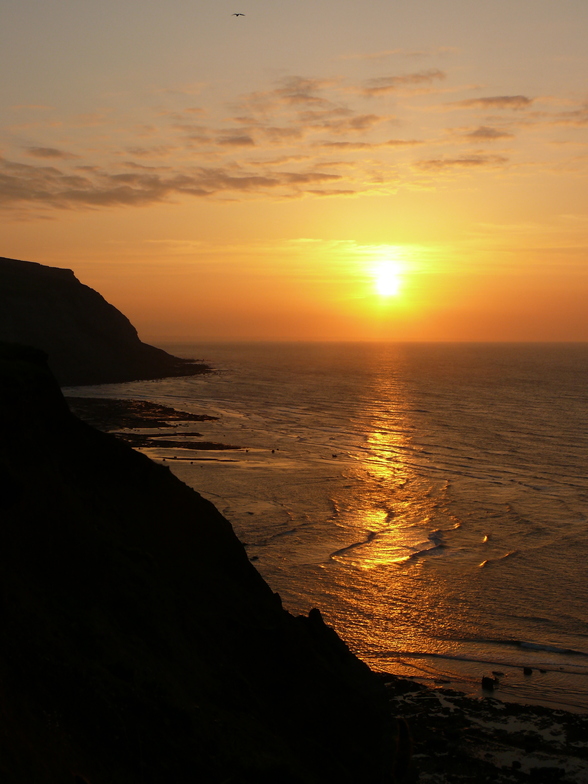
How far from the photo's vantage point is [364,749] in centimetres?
1631

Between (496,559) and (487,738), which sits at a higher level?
(496,559)

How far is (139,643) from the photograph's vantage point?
45.9 ft

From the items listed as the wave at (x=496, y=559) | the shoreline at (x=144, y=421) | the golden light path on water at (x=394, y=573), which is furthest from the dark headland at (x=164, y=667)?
the shoreline at (x=144, y=421)

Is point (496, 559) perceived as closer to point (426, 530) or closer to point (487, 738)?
point (426, 530)

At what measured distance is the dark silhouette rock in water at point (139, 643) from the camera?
11523 millimetres

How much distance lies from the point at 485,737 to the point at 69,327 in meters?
141

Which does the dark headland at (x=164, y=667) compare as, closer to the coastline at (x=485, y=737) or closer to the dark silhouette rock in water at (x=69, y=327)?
the coastline at (x=485, y=737)

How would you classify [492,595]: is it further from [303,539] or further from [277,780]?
[277,780]

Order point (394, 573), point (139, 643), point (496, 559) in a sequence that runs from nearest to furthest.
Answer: point (139, 643) → point (394, 573) → point (496, 559)

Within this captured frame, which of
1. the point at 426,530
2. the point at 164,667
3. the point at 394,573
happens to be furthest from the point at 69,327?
the point at 164,667

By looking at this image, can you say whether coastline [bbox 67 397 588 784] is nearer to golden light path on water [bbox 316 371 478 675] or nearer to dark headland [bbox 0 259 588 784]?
dark headland [bbox 0 259 588 784]

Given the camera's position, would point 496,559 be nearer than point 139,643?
No

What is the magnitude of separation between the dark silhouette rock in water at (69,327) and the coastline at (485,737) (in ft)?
388

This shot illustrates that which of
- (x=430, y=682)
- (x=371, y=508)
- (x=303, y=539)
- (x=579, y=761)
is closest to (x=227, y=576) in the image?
(x=430, y=682)
